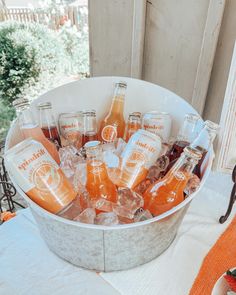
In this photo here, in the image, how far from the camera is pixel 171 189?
51 cm

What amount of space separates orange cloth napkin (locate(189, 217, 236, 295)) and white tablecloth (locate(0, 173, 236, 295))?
0.01m

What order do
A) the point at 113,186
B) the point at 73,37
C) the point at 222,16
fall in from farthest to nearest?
the point at 73,37
the point at 222,16
the point at 113,186

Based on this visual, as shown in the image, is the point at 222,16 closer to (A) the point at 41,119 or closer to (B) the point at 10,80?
(A) the point at 41,119

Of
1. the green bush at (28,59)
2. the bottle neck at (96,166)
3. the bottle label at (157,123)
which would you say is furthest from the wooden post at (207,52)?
the green bush at (28,59)

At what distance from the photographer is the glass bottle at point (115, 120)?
66 centimetres

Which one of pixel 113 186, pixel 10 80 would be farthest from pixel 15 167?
pixel 10 80

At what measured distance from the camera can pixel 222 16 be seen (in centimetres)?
79

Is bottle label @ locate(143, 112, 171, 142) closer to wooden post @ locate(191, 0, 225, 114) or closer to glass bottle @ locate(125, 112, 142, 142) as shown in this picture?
glass bottle @ locate(125, 112, 142, 142)

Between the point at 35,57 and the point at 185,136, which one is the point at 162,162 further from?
the point at 35,57

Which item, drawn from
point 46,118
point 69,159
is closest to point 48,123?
point 46,118

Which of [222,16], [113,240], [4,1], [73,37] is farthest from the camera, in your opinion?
[73,37]

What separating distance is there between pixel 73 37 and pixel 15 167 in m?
1.40

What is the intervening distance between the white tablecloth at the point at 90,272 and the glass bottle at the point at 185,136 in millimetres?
166

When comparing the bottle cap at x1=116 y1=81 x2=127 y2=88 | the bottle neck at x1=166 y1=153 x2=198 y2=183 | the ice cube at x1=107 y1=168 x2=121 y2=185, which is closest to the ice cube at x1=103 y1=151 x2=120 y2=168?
the ice cube at x1=107 y1=168 x2=121 y2=185
